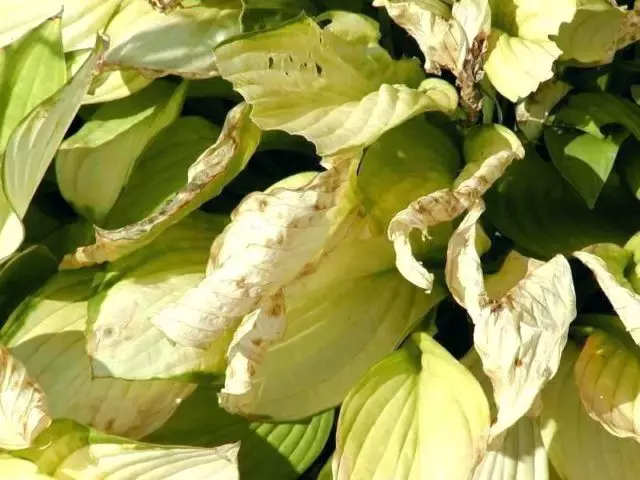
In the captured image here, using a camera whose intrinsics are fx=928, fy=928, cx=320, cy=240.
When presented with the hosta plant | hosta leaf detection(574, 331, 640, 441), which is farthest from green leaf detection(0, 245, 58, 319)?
hosta leaf detection(574, 331, 640, 441)

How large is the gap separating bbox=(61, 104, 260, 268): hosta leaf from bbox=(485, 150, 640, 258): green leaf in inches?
6.2

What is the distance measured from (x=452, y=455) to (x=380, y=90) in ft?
0.62

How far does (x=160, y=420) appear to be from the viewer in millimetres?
505

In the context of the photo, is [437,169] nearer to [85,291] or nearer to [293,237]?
[293,237]

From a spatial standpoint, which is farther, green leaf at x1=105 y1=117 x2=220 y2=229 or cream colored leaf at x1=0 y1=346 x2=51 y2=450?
→ green leaf at x1=105 y1=117 x2=220 y2=229

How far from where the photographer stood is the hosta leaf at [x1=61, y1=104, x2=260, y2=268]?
0.46m

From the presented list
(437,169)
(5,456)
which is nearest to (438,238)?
(437,169)

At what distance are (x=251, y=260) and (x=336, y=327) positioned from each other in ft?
0.34

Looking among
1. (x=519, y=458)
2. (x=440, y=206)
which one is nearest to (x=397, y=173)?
(x=440, y=206)

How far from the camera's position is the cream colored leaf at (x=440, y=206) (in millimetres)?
431

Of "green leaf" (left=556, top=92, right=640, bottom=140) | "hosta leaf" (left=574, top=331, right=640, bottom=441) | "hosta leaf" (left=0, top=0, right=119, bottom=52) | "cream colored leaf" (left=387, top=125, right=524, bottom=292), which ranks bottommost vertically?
"hosta leaf" (left=574, top=331, right=640, bottom=441)

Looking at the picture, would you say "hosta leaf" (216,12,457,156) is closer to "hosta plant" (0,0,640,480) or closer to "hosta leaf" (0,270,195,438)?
"hosta plant" (0,0,640,480)

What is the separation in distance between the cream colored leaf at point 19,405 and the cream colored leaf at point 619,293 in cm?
27

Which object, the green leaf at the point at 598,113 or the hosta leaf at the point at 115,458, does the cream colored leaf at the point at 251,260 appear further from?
the green leaf at the point at 598,113
